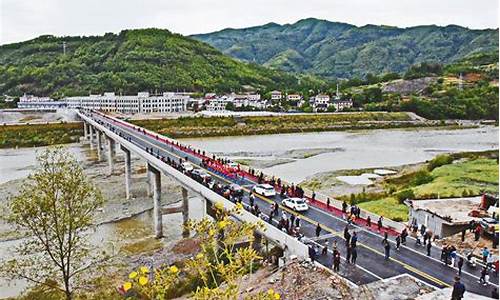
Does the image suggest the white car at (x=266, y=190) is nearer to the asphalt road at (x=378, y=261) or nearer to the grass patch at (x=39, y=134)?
the asphalt road at (x=378, y=261)

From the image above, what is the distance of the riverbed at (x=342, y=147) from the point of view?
2356 inches

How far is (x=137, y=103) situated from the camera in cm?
13650

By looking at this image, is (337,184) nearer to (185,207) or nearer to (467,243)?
(185,207)

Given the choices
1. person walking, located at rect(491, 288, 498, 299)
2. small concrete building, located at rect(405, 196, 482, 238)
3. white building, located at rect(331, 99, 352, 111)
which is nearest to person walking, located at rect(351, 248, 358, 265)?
person walking, located at rect(491, 288, 498, 299)

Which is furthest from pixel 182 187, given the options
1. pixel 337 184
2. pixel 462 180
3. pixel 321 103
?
pixel 321 103

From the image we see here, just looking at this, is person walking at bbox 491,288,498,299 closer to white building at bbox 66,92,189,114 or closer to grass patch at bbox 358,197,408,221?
grass patch at bbox 358,197,408,221

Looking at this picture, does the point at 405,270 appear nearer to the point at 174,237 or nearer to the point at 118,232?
the point at 174,237

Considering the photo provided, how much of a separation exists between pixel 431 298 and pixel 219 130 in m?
84.5

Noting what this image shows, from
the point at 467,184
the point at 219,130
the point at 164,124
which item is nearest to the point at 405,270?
the point at 467,184

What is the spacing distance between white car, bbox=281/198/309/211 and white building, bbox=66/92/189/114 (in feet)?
372

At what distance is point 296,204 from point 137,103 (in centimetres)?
11575

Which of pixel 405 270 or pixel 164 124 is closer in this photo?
pixel 405 270

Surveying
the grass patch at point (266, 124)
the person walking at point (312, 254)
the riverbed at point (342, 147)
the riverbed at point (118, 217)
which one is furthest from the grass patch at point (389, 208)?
the grass patch at point (266, 124)

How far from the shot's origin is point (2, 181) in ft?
178
